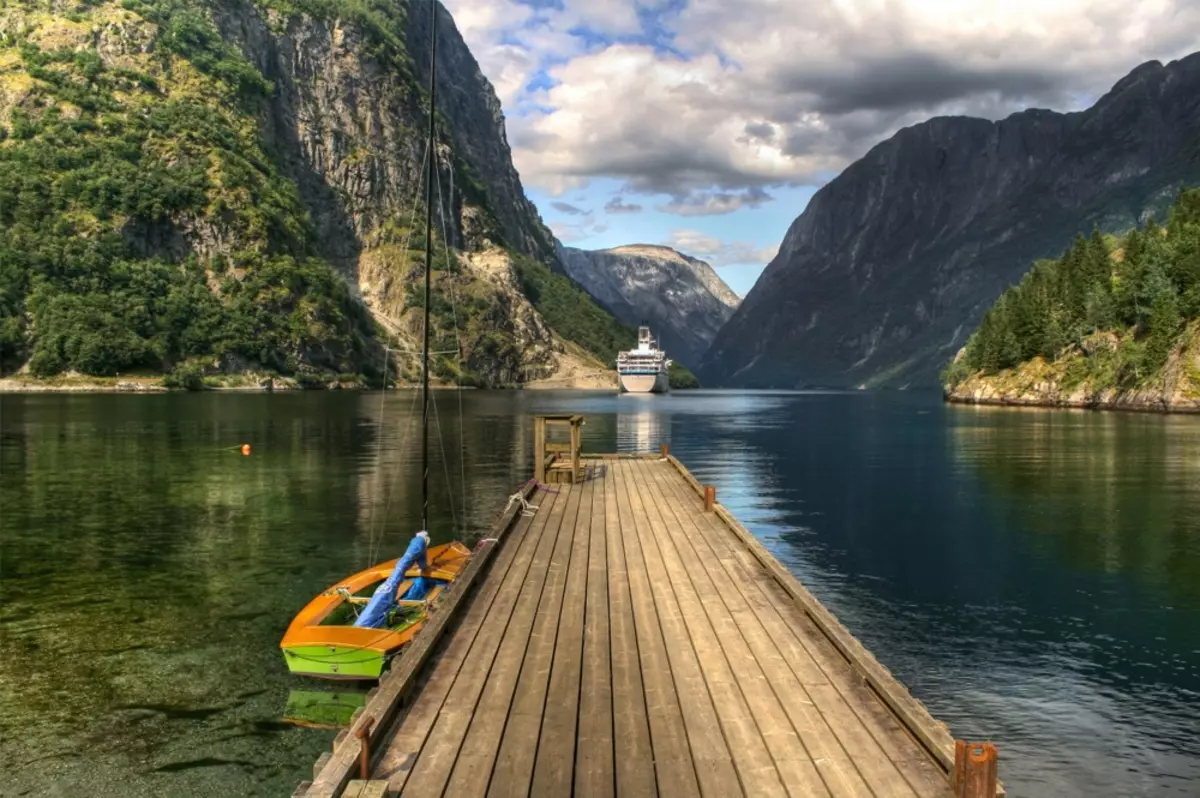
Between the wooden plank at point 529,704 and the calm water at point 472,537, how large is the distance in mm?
4688

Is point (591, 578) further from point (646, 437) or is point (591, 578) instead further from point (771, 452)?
point (646, 437)

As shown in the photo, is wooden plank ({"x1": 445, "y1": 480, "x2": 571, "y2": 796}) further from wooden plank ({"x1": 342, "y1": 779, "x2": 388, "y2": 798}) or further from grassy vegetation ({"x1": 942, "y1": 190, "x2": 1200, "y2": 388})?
grassy vegetation ({"x1": 942, "y1": 190, "x2": 1200, "y2": 388})

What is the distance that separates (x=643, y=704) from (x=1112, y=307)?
155066mm

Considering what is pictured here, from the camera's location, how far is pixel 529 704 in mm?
10969

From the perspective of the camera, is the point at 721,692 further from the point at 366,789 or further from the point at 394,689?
the point at 366,789

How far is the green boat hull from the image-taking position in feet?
55.5

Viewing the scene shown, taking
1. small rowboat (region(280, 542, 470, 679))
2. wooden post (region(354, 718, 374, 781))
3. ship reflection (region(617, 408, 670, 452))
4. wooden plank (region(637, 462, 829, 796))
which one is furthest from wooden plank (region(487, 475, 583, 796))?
ship reflection (region(617, 408, 670, 452))

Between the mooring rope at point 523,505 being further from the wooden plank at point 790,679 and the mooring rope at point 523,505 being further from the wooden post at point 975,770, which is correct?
the wooden post at point 975,770

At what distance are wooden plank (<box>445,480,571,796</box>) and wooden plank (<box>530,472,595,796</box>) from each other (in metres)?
0.52

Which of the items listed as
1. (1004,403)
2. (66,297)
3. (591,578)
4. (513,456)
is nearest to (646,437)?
(513,456)

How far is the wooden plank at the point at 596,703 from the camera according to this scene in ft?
29.3

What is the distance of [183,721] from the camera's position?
15.8m

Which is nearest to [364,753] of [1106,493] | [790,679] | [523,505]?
[790,679]

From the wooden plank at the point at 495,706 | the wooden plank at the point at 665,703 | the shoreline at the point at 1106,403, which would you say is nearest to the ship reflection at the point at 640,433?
the wooden plank at the point at 495,706
